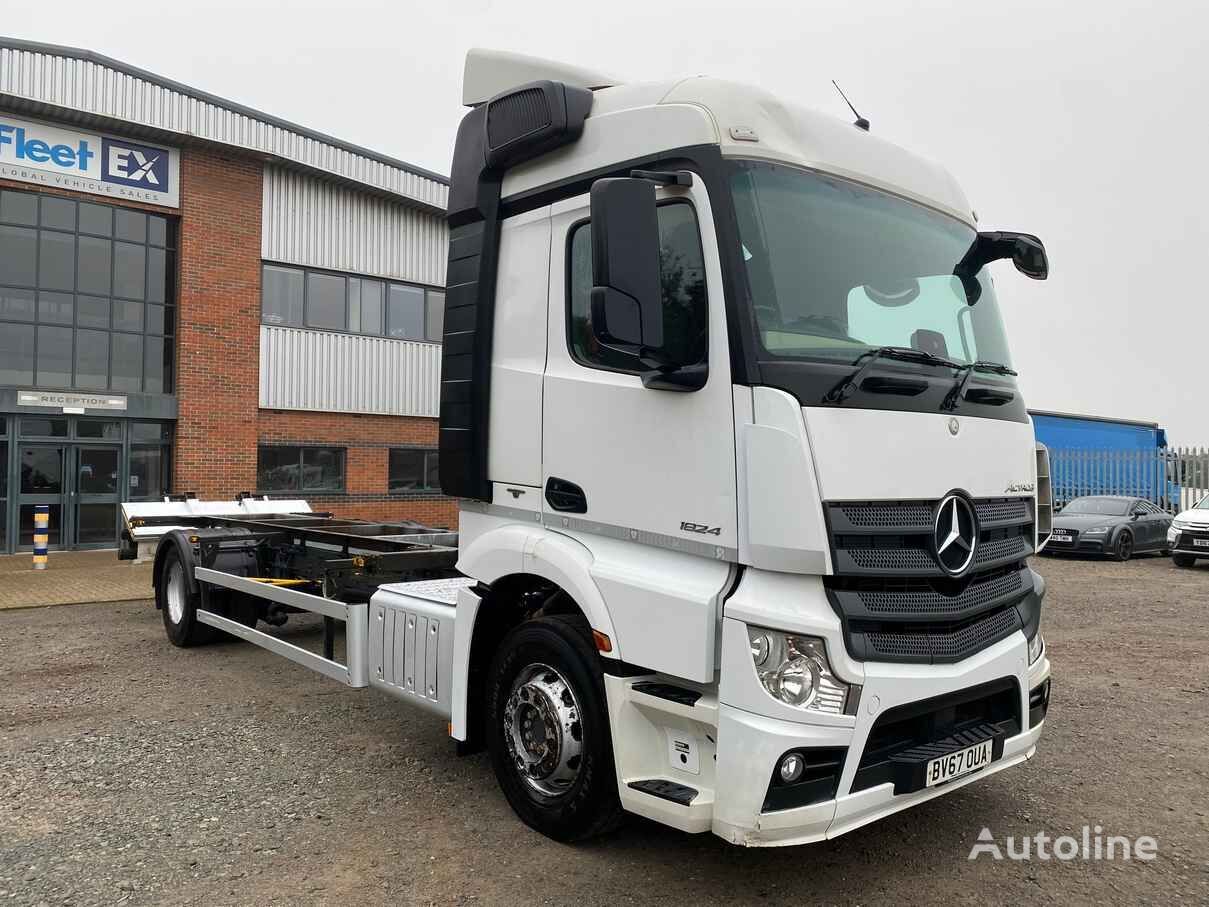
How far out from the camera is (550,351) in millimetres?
4133

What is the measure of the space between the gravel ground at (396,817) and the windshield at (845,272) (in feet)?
7.12

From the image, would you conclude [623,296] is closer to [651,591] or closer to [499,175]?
[651,591]

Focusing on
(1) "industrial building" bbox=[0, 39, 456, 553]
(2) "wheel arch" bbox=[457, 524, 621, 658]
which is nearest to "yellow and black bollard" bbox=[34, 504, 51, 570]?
(1) "industrial building" bbox=[0, 39, 456, 553]

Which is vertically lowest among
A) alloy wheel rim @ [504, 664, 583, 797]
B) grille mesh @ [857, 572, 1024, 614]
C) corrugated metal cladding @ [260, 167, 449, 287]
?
alloy wheel rim @ [504, 664, 583, 797]

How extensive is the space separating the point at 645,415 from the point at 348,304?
58.4ft

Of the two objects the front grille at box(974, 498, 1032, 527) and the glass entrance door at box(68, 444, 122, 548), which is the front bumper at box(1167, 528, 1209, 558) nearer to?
the front grille at box(974, 498, 1032, 527)

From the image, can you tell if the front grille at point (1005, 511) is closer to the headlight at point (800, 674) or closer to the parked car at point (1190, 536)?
the headlight at point (800, 674)

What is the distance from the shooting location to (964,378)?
3.71 m

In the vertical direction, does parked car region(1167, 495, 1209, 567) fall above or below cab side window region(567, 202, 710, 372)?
below

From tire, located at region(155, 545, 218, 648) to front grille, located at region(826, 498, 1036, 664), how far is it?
21.3ft

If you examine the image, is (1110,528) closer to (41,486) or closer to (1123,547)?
(1123,547)

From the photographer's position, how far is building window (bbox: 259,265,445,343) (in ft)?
63.1

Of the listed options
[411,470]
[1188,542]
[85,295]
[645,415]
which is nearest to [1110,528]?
[1188,542]

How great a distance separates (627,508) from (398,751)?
2567mm
